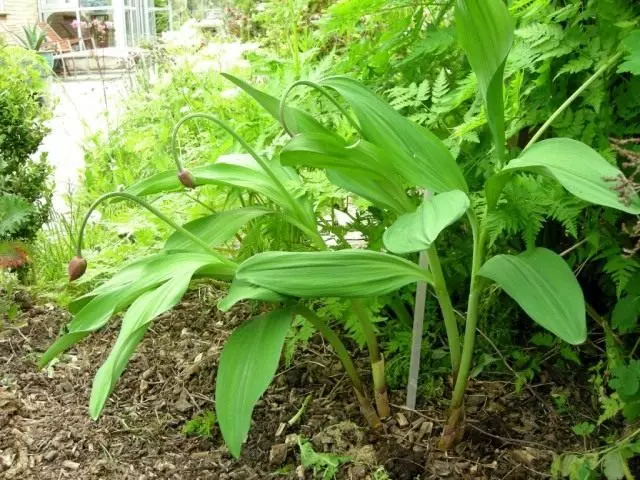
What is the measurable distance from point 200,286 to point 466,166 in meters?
0.78

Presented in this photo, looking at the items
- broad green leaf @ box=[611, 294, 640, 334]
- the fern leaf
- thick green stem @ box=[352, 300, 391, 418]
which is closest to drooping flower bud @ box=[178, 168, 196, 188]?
thick green stem @ box=[352, 300, 391, 418]

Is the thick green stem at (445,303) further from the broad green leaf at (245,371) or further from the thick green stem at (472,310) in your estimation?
the broad green leaf at (245,371)

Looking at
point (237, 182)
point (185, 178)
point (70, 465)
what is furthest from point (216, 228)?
point (70, 465)

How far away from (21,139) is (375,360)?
121cm

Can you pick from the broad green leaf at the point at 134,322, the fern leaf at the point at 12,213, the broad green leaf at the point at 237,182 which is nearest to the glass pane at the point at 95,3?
the fern leaf at the point at 12,213

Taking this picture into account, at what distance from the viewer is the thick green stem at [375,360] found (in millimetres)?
1194

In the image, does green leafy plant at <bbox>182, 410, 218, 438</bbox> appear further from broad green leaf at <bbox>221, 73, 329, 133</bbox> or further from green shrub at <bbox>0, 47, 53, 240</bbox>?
green shrub at <bbox>0, 47, 53, 240</bbox>

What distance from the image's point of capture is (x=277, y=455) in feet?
4.00

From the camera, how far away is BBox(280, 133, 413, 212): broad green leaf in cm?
99

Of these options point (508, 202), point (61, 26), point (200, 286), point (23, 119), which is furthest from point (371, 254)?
point (61, 26)

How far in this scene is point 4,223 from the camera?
67.4 inches

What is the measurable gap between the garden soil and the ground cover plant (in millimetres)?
107

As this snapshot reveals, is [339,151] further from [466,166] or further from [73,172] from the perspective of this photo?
[73,172]

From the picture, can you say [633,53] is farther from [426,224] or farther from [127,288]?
[127,288]
